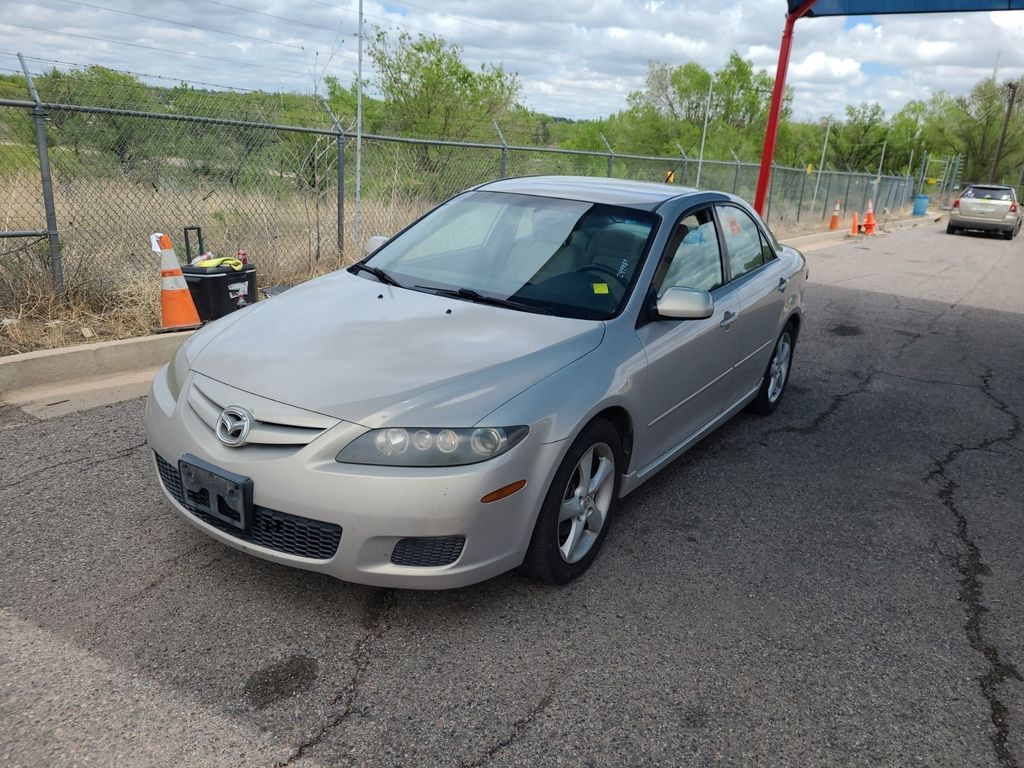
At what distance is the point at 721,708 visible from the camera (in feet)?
8.47

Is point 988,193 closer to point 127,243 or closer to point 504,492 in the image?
point 127,243

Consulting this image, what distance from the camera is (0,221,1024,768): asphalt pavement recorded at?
Result: 238 centimetres

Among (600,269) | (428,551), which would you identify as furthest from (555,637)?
(600,269)

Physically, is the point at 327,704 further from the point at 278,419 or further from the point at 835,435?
the point at 835,435

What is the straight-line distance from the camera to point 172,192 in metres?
8.45

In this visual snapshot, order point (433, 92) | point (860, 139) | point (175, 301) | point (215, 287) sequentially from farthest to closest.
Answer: point (860, 139), point (433, 92), point (215, 287), point (175, 301)

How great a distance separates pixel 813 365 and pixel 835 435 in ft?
6.78

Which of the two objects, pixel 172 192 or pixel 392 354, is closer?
pixel 392 354

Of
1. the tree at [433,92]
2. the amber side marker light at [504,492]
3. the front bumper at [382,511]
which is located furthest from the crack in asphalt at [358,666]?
the tree at [433,92]

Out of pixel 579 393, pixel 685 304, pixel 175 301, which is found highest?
pixel 685 304

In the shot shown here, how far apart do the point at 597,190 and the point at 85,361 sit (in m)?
3.83

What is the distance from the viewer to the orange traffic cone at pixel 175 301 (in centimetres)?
613

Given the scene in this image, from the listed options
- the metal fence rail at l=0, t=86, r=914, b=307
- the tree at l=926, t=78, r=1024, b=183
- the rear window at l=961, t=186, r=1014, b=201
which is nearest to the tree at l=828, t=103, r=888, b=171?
the tree at l=926, t=78, r=1024, b=183

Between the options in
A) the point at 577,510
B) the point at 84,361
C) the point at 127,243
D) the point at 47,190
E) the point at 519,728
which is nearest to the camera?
the point at 519,728
